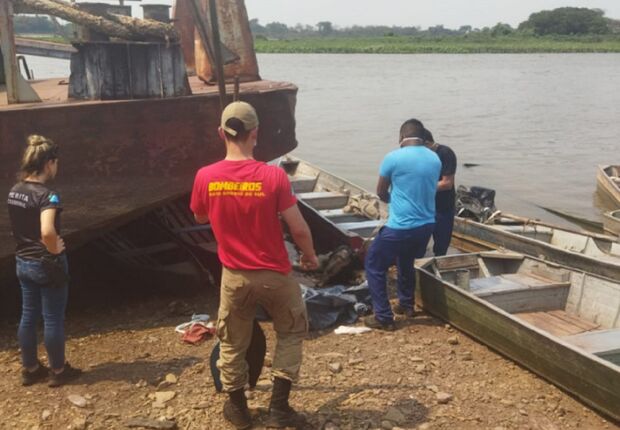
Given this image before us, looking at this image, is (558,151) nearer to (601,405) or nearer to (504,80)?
(601,405)

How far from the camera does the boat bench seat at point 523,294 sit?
20.2 feet

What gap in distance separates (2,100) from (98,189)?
1.28 meters

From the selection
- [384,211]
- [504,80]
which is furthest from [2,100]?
[504,80]

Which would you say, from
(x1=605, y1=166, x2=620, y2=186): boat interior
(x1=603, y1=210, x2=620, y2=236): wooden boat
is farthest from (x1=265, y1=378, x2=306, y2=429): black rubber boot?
(x1=605, y1=166, x2=620, y2=186): boat interior

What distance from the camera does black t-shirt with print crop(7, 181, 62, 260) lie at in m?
4.25

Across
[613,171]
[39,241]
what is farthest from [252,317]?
[613,171]

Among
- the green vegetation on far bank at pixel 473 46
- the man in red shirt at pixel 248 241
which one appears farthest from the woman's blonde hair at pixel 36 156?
the green vegetation on far bank at pixel 473 46

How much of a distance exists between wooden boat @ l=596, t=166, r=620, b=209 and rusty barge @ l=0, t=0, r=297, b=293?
9047mm

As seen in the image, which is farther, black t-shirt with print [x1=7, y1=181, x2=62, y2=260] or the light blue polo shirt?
the light blue polo shirt

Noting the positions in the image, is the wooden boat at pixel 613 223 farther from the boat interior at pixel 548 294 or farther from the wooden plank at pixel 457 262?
the wooden plank at pixel 457 262

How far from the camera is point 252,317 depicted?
12.9 ft

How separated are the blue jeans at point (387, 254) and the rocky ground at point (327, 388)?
0.26 meters

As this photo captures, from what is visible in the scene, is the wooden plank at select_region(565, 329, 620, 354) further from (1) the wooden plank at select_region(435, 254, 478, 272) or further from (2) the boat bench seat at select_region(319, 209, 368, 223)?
(2) the boat bench seat at select_region(319, 209, 368, 223)

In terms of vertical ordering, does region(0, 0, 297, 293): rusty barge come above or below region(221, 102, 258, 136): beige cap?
below
